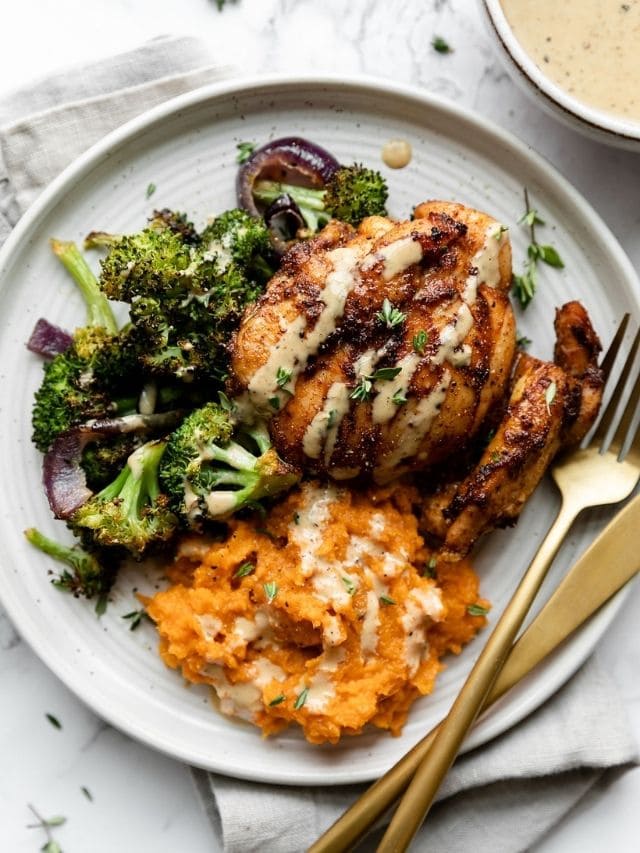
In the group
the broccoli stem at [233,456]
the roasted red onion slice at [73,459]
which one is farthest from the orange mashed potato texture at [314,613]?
the roasted red onion slice at [73,459]

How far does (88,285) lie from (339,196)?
3.73 ft

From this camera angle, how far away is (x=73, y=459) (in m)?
3.69

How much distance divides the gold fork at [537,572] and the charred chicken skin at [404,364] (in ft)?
0.93

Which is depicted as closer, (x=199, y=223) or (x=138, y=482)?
(x=138, y=482)

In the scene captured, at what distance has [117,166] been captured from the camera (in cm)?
387

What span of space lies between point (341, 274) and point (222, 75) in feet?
4.22

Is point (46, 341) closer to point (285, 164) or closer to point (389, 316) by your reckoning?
point (285, 164)

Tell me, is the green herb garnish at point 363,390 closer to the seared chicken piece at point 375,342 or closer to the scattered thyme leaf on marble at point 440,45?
the seared chicken piece at point 375,342

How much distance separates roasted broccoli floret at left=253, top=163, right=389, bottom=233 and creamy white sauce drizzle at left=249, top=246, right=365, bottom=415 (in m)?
0.52

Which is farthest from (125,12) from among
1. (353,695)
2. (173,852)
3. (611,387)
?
(173,852)

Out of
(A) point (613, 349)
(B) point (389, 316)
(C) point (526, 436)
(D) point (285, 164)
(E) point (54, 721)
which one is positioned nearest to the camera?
(B) point (389, 316)

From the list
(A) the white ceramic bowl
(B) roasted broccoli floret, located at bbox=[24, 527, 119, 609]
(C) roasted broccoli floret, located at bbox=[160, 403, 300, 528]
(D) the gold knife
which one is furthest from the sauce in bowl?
(B) roasted broccoli floret, located at bbox=[24, 527, 119, 609]

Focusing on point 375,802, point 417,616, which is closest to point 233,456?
point 417,616

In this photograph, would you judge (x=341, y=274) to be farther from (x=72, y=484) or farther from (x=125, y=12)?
(x=125, y=12)
